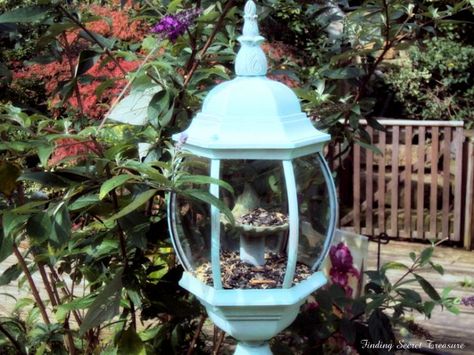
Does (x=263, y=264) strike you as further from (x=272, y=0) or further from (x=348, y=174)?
(x=348, y=174)

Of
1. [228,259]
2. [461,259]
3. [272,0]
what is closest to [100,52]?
[272,0]

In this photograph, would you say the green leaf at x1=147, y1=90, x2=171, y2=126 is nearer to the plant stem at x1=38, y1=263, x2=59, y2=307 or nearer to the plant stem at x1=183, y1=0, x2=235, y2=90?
the plant stem at x1=183, y1=0, x2=235, y2=90

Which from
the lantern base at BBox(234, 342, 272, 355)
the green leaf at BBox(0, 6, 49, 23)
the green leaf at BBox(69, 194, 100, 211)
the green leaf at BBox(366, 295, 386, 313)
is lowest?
the green leaf at BBox(366, 295, 386, 313)

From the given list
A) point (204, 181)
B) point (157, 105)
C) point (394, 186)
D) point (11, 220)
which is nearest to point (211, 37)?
point (157, 105)

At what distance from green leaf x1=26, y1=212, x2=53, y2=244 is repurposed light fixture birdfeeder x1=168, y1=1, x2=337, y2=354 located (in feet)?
0.81

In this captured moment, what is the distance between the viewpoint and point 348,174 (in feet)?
15.8

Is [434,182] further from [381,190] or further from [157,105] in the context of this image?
[157,105]

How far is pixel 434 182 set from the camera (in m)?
4.59

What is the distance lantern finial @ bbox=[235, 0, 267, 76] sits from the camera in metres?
1.21

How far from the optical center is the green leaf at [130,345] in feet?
4.60

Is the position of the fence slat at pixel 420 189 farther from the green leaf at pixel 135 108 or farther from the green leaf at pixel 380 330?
the green leaf at pixel 135 108

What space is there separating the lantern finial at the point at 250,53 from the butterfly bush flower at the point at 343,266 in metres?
0.90

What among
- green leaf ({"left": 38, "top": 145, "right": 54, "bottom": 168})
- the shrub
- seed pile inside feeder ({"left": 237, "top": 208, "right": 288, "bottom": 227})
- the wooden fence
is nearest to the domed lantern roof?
seed pile inside feeder ({"left": 237, "top": 208, "right": 288, "bottom": 227})

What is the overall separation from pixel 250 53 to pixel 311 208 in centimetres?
33
